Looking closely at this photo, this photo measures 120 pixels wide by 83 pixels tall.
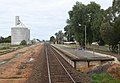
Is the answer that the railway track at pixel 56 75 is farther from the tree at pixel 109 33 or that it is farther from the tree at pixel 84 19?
the tree at pixel 84 19

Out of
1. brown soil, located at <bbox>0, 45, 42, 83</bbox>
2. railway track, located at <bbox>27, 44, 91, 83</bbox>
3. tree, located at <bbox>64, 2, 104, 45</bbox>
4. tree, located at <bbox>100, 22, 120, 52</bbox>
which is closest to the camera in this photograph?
railway track, located at <bbox>27, 44, 91, 83</bbox>

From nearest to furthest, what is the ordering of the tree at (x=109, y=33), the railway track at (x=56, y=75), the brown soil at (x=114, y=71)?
1. the railway track at (x=56, y=75)
2. the brown soil at (x=114, y=71)
3. the tree at (x=109, y=33)

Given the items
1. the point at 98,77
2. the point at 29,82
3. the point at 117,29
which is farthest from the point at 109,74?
the point at 117,29

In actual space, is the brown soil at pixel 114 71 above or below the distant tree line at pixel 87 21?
below

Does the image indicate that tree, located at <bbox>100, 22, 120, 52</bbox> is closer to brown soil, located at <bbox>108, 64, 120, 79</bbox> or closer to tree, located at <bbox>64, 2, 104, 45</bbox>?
tree, located at <bbox>64, 2, 104, 45</bbox>

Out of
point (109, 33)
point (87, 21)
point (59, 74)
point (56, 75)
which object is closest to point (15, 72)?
point (59, 74)

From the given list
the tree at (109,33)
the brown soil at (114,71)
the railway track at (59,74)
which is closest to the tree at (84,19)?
the tree at (109,33)

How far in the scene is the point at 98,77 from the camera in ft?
70.4

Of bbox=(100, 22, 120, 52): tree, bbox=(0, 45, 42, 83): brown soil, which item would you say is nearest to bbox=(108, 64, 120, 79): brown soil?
bbox=(0, 45, 42, 83): brown soil

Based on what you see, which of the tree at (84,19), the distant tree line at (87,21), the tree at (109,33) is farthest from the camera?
the tree at (84,19)

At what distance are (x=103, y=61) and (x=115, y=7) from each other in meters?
33.0

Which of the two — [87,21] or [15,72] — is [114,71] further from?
[87,21]

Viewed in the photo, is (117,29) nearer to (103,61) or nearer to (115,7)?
(115,7)

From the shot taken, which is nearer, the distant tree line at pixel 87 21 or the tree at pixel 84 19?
the distant tree line at pixel 87 21
